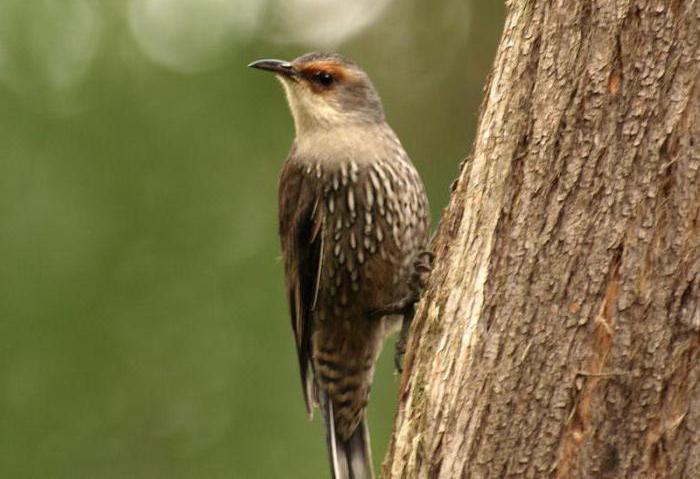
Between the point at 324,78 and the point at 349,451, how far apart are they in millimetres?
1673

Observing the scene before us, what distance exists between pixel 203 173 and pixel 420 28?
1698mm

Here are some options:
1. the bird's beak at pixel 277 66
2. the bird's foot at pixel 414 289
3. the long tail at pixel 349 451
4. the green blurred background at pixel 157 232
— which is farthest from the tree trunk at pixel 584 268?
the green blurred background at pixel 157 232

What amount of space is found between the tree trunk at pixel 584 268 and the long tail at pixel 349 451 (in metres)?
1.76

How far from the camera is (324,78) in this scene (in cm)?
498

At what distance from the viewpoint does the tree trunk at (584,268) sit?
2625 millimetres

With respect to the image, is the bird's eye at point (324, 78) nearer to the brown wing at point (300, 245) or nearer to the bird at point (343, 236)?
the bird at point (343, 236)

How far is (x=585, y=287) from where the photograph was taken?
2.71m

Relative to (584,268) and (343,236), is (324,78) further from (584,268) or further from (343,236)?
(584,268)

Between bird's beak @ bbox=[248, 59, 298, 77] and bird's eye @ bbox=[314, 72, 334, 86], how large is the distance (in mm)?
109

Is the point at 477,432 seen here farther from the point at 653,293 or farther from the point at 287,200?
the point at 287,200

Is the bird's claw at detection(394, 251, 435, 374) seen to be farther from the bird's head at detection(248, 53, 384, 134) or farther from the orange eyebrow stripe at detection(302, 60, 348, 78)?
the orange eyebrow stripe at detection(302, 60, 348, 78)

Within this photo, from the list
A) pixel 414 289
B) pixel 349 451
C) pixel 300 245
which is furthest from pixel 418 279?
pixel 349 451

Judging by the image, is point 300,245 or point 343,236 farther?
point 300,245

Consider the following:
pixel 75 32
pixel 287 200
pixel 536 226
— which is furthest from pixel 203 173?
pixel 536 226
